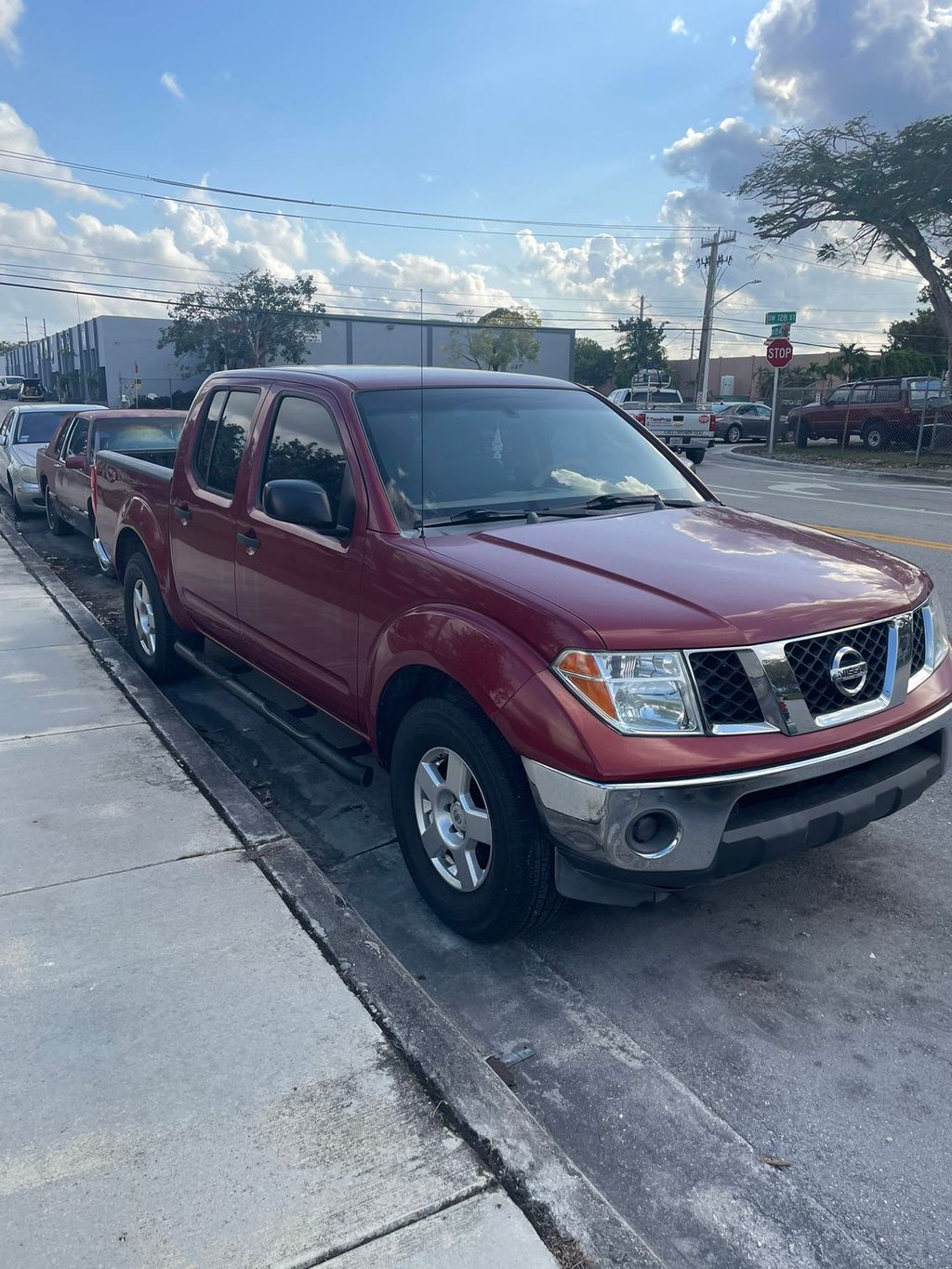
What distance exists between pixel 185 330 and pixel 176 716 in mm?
57127

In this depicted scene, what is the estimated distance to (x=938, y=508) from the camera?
15227 millimetres

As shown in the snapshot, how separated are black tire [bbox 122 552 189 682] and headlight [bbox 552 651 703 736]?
3.82 meters

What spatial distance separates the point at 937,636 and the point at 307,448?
2.66m

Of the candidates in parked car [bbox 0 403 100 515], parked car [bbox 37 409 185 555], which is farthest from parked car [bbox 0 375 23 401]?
parked car [bbox 37 409 185 555]

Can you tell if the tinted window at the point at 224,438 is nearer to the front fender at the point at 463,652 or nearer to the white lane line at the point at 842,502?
the front fender at the point at 463,652

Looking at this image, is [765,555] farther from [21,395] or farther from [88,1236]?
[21,395]

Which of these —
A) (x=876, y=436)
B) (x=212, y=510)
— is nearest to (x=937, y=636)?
(x=212, y=510)

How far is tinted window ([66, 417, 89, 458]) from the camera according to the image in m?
11.5

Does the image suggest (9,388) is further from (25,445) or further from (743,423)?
(25,445)

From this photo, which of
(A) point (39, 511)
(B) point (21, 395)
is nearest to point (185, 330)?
(B) point (21, 395)

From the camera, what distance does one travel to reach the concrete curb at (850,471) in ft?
70.3

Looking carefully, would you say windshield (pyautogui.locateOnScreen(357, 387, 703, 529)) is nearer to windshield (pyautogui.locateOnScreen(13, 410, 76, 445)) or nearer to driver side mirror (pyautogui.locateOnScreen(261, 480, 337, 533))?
driver side mirror (pyautogui.locateOnScreen(261, 480, 337, 533))

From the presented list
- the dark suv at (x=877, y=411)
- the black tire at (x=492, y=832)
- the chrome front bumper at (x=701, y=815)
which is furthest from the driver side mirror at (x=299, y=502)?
the dark suv at (x=877, y=411)

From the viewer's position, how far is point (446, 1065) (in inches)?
106
